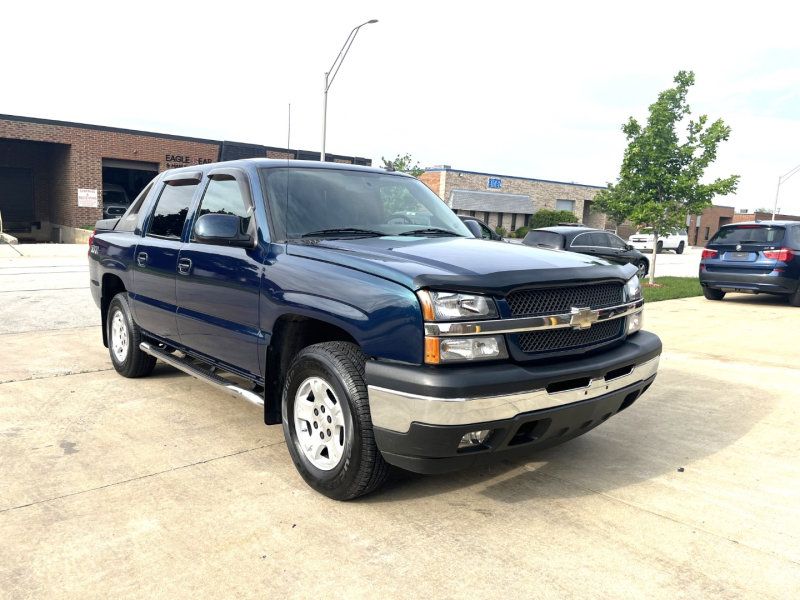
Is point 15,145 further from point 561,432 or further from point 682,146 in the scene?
point 561,432

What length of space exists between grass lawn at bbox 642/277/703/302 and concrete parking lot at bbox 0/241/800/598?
8.34 m

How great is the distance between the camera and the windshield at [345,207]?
156 inches

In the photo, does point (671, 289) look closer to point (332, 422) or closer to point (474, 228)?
point (474, 228)

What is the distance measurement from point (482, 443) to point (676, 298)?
11.9 meters

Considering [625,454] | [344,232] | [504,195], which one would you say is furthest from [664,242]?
[344,232]

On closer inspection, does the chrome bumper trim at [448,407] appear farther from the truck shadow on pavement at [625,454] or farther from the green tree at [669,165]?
the green tree at [669,165]

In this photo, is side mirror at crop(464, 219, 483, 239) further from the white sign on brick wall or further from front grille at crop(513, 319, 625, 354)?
the white sign on brick wall

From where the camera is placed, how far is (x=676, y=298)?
13578 millimetres

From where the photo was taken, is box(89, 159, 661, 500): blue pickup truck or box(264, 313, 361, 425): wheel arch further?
box(264, 313, 361, 425): wheel arch

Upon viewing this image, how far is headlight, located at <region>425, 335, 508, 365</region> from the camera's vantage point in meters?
2.87

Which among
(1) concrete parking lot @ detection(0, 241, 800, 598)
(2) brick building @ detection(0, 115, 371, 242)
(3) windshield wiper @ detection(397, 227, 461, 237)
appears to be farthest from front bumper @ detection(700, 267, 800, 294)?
(2) brick building @ detection(0, 115, 371, 242)

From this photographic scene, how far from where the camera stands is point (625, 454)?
165 inches

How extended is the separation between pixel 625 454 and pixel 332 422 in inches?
80.1

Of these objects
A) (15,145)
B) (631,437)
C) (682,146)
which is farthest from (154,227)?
(15,145)
